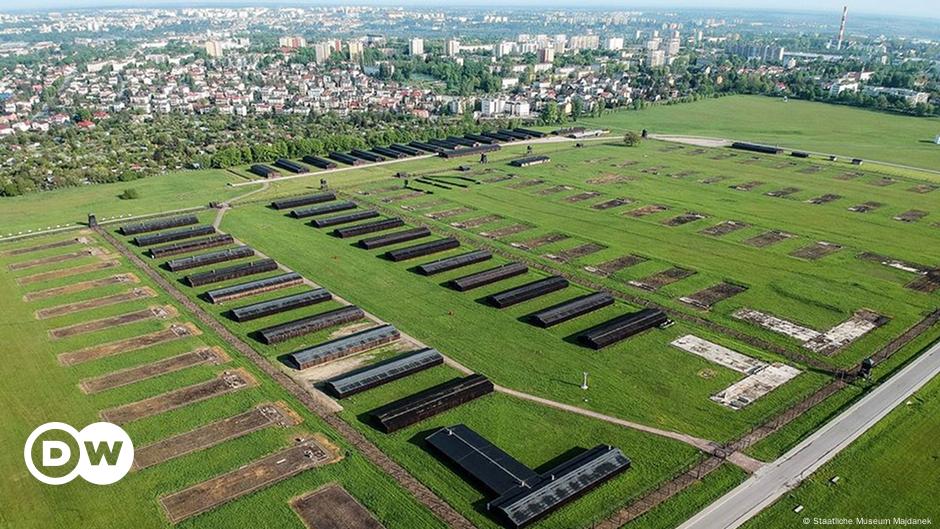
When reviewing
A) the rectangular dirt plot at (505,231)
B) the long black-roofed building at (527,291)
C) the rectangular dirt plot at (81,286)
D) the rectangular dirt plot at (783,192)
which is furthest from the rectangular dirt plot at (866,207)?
the rectangular dirt plot at (81,286)

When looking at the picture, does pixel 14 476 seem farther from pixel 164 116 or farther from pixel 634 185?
pixel 164 116

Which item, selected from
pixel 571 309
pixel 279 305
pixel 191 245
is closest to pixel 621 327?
pixel 571 309

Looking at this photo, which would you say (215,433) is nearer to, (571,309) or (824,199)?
(571,309)

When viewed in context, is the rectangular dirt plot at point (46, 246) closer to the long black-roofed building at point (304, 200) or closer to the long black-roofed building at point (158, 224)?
the long black-roofed building at point (158, 224)

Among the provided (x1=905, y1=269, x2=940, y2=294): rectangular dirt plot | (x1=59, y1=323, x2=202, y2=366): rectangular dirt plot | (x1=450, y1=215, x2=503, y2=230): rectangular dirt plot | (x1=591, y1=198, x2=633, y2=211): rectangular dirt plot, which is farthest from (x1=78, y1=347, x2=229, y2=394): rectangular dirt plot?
(x1=905, y1=269, x2=940, y2=294): rectangular dirt plot

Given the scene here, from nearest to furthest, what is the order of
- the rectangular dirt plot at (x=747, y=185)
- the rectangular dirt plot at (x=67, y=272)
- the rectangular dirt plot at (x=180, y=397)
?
the rectangular dirt plot at (x=180, y=397) → the rectangular dirt plot at (x=67, y=272) → the rectangular dirt plot at (x=747, y=185)

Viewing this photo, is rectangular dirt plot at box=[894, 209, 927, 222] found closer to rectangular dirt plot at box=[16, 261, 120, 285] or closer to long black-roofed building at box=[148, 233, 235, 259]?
long black-roofed building at box=[148, 233, 235, 259]

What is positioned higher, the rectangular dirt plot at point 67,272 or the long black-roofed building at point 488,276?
the long black-roofed building at point 488,276

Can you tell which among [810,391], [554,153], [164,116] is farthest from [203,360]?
[164,116]
